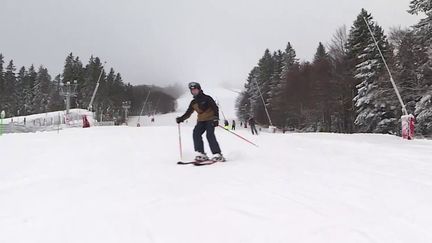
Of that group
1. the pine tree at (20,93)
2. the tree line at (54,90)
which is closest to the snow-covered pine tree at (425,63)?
the tree line at (54,90)

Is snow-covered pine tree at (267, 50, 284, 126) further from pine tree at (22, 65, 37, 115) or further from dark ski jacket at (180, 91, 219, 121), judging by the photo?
pine tree at (22, 65, 37, 115)

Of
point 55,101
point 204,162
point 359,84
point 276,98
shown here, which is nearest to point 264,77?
point 276,98

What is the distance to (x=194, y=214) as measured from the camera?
379 centimetres

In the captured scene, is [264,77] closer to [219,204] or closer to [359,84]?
[359,84]

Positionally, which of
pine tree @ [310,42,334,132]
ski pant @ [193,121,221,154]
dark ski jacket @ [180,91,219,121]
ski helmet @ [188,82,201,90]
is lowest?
ski pant @ [193,121,221,154]

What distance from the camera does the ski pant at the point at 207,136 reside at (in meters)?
8.26

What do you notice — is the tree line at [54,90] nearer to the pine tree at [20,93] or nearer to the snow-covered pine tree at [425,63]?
the pine tree at [20,93]

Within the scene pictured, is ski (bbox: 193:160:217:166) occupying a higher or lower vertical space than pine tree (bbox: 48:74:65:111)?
lower

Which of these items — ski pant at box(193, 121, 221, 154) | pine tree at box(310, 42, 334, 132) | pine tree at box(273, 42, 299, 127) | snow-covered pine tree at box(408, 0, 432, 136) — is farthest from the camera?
pine tree at box(273, 42, 299, 127)

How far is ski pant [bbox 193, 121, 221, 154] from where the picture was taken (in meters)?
8.26

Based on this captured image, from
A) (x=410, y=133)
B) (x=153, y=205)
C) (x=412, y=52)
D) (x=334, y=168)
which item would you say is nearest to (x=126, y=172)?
(x=153, y=205)

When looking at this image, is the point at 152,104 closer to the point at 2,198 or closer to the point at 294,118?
the point at 294,118

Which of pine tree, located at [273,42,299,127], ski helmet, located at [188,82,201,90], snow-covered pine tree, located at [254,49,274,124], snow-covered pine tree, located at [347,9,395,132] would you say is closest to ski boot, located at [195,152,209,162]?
ski helmet, located at [188,82,201,90]

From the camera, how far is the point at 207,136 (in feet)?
27.5
